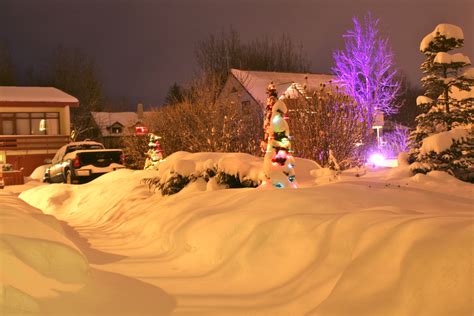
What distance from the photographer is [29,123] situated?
1196 inches

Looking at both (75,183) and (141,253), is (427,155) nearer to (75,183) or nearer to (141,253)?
(141,253)

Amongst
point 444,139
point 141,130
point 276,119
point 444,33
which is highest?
point 444,33

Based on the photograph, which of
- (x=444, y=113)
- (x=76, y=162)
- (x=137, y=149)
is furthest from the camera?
(x=137, y=149)

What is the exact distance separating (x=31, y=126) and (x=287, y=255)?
1138 inches

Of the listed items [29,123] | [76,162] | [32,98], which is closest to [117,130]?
[29,123]

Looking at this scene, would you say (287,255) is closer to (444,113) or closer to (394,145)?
(444,113)

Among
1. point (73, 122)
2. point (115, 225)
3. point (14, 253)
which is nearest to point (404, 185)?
point (115, 225)

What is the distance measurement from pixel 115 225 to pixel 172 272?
15.0 ft

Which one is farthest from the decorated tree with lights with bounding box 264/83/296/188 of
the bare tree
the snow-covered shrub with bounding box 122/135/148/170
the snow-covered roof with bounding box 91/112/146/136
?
the snow-covered roof with bounding box 91/112/146/136

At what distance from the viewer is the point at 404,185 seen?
9211 mm

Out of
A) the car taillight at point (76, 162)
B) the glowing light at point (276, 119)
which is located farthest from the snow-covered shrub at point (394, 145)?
the car taillight at point (76, 162)

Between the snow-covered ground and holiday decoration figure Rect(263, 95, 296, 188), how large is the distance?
0.98 metres

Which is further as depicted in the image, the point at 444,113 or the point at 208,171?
the point at 444,113

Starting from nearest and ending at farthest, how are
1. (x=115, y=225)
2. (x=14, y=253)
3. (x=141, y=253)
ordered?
(x=14, y=253), (x=141, y=253), (x=115, y=225)
